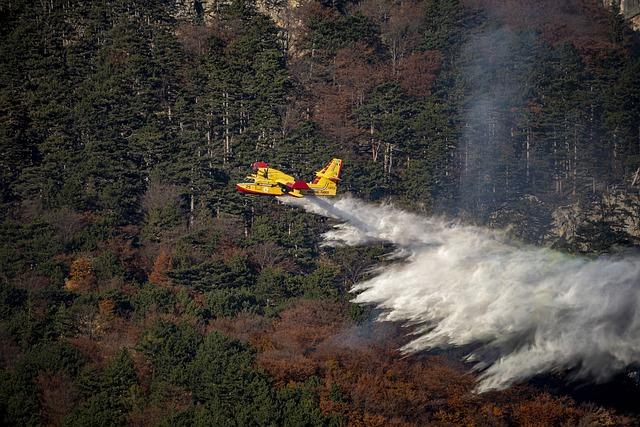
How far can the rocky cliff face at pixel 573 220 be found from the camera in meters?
62.6

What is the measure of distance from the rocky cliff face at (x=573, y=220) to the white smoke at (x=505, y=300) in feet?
31.1

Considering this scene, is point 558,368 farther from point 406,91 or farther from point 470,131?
point 406,91

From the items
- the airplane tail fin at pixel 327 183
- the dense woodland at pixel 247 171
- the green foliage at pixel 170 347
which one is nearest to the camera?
the airplane tail fin at pixel 327 183

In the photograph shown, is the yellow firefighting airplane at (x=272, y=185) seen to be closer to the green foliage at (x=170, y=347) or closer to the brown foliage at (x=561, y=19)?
the green foliage at (x=170, y=347)

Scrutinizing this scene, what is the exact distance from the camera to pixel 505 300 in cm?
4722

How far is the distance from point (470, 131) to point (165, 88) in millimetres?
18651

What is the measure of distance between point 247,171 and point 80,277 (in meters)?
11.2

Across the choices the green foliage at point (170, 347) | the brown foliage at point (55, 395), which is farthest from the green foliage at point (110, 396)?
the green foliage at point (170, 347)

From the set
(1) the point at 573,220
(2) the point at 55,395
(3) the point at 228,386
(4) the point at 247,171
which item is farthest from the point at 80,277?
(1) the point at 573,220

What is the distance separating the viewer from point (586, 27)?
274 feet

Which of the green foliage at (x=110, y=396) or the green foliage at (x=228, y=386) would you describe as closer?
the green foliage at (x=228, y=386)

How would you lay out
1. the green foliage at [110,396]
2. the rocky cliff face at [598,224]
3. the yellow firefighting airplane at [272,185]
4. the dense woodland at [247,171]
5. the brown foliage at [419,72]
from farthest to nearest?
the brown foliage at [419,72] → the rocky cliff face at [598,224] → the dense woodland at [247,171] → the green foliage at [110,396] → the yellow firefighting airplane at [272,185]

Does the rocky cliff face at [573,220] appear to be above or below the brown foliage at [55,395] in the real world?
above

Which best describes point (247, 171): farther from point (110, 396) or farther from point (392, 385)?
point (392, 385)
